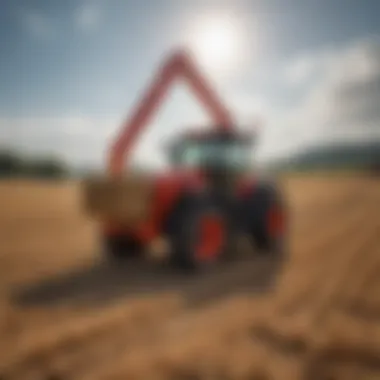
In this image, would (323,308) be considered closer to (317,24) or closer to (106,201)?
(106,201)

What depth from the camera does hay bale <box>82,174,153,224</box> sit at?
192 cm

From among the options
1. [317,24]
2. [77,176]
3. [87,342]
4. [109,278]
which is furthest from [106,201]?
[317,24]

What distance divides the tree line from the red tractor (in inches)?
8.3

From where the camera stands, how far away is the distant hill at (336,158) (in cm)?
190

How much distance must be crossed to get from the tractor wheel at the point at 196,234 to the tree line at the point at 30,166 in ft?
1.94

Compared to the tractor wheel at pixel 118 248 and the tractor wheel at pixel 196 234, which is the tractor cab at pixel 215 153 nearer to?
the tractor wheel at pixel 196 234

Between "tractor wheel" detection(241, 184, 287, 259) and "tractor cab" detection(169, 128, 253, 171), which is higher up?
"tractor cab" detection(169, 128, 253, 171)

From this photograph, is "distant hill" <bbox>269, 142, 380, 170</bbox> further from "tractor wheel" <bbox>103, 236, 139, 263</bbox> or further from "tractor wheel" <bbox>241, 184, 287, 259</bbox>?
"tractor wheel" <bbox>103, 236, 139, 263</bbox>

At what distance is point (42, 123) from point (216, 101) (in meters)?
0.57

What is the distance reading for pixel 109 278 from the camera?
6.66 feet

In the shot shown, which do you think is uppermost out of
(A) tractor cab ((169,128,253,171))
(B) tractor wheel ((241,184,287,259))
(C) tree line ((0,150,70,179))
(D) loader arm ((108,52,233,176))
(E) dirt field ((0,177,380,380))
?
(D) loader arm ((108,52,233,176))

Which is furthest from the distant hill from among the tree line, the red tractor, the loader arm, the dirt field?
the tree line

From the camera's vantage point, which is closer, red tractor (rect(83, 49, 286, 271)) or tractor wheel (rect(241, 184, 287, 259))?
red tractor (rect(83, 49, 286, 271))

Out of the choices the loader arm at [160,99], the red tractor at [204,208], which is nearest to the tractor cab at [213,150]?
the red tractor at [204,208]
